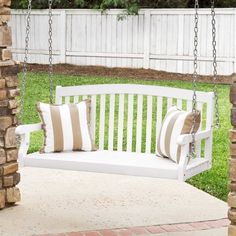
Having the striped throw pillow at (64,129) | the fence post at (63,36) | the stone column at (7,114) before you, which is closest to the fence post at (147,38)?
the fence post at (63,36)

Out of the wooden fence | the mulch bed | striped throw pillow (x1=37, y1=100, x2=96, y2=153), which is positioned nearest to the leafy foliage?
the wooden fence

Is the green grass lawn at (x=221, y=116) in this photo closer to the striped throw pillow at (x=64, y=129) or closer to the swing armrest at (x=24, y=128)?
the striped throw pillow at (x=64, y=129)

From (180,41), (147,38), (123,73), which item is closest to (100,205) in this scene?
(123,73)

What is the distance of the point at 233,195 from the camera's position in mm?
4605

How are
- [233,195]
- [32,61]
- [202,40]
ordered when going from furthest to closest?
[32,61], [202,40], [233,195]

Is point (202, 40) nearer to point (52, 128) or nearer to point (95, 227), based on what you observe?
point (52, 128)

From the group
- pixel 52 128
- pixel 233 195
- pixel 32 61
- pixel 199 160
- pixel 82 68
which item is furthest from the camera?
pixel 32 61

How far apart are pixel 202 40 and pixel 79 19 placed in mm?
3234

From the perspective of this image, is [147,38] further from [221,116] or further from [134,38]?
[221,116]

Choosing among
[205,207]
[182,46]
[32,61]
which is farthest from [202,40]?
[205,207]

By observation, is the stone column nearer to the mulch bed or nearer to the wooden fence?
the mulch bed

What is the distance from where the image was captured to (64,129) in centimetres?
682

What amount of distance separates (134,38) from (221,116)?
6341 mm

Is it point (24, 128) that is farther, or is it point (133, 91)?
point (133, 91)
